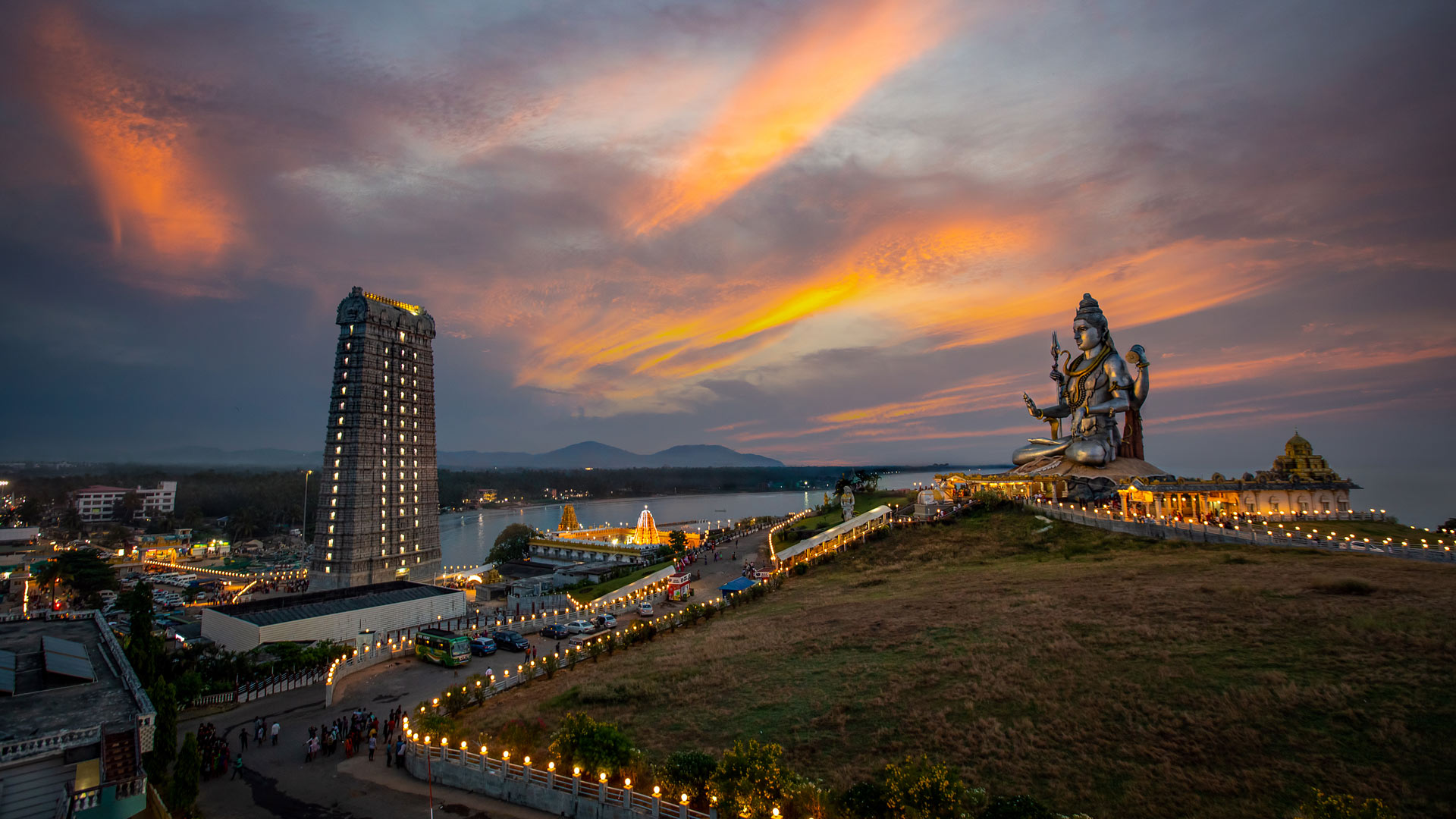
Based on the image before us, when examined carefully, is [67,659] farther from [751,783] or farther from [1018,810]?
[1018,810]

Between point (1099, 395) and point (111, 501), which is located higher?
point (1099, 395)

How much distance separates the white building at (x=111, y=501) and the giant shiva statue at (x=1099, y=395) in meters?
171

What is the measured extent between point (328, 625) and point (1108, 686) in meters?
38.8

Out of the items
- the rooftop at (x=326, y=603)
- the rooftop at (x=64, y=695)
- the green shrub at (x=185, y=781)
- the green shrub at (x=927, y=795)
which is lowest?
the rooftop at (x=326, y=603)

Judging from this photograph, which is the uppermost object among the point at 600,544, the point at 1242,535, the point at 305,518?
the point at 1242,535

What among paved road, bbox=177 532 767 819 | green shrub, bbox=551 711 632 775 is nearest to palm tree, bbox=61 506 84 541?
paved road, bbox=177 532 767 819

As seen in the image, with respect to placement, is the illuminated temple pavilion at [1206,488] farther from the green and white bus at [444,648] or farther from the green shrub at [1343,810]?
the green and white bus at [444,648]

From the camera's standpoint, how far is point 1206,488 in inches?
1761

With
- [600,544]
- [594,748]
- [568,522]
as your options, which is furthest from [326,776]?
[568,522]

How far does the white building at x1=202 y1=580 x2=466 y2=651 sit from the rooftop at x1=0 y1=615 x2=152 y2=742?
10.6m

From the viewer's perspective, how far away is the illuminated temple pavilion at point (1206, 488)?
139 ft

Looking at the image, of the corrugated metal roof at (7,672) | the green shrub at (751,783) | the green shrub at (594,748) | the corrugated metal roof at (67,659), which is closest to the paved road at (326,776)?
the green shrub at (594,748)

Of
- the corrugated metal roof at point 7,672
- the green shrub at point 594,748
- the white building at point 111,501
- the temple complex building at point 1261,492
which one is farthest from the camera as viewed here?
the white building at point 111,501

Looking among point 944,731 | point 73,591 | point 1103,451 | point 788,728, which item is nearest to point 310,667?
point 788,728
